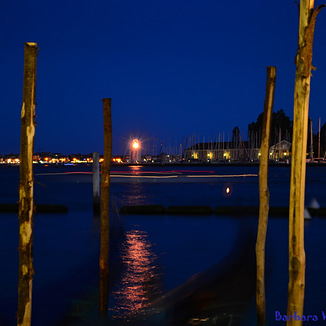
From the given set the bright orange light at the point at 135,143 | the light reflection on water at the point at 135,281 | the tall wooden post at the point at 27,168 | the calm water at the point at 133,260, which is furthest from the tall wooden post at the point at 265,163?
the bright orange light at the point at 135,143

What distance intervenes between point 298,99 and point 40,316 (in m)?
6.92

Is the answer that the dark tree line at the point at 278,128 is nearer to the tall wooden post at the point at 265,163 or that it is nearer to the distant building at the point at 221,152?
the distant building at the point at 221,152

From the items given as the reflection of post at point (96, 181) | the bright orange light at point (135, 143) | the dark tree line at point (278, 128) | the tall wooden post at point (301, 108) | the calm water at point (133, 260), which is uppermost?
the dark tree line at point (278, 128)

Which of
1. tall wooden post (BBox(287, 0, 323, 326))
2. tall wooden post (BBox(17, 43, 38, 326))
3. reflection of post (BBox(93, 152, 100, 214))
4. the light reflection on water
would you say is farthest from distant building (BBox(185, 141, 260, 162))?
tall wooden post (BBox(287, 0, 323, 326))

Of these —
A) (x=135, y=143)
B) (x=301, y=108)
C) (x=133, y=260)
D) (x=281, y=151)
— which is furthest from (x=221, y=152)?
(x=301, y=108)

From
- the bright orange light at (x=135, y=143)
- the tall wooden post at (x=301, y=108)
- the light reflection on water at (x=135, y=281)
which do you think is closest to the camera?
the tall wooden post at (x=301, y=108)

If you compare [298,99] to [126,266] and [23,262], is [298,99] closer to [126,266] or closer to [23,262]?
[23,262]

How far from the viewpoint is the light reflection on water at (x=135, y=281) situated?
31.2 ft

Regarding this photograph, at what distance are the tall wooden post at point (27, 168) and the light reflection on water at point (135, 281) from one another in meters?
2.95

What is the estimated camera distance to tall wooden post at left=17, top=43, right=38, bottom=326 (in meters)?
6.35

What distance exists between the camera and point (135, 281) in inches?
455

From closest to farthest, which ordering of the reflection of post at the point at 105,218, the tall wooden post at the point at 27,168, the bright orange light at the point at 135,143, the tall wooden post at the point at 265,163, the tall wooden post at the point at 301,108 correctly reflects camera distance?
the tall wooden post at the point at 301,108
the tall wooden post at the point at 27,168
the tall wooden post at the point at 265,163
the reflection of post at the point at 105,218
the bright orange light at the point at 135,143

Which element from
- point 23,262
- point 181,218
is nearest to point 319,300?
point 23,262

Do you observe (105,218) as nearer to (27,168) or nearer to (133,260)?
(27,168)
